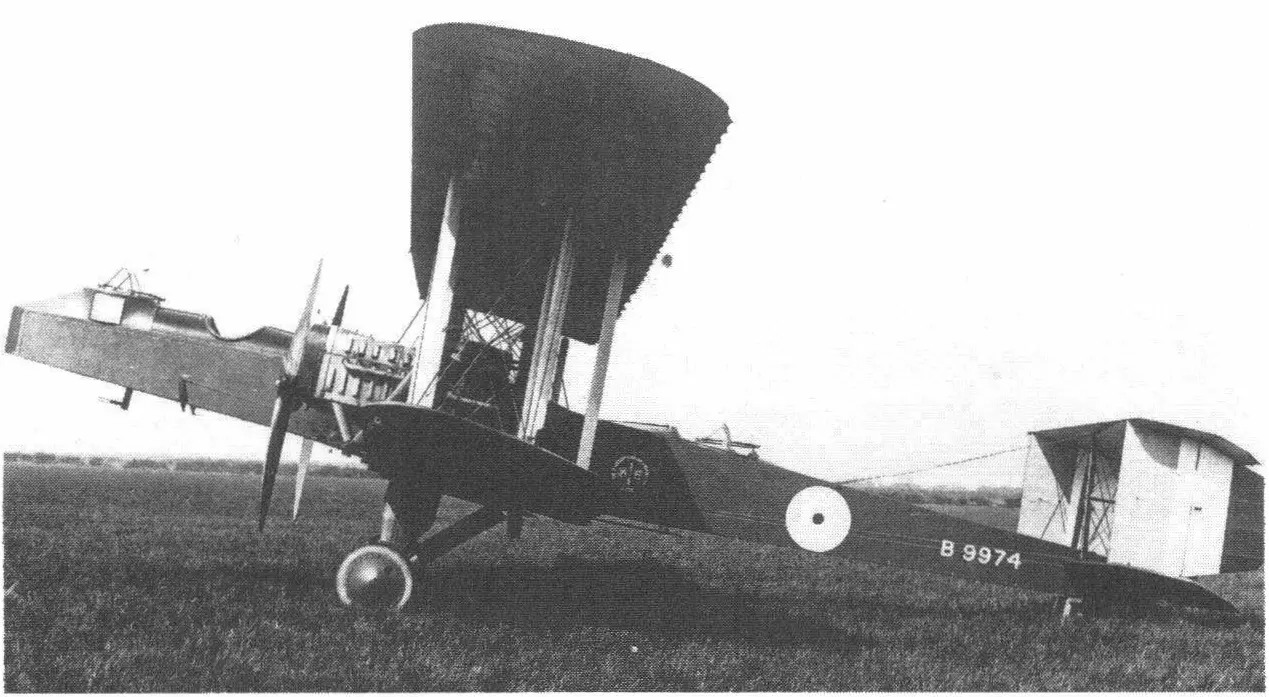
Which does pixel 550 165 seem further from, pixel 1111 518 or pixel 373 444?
pixel 1111 518

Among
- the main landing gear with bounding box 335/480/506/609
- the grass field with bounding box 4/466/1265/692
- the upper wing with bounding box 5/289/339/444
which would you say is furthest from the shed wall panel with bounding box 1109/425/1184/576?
the upper wing with bounding box 5/289/339/444

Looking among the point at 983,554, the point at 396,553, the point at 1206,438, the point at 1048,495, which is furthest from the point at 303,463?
the point at 1206,438

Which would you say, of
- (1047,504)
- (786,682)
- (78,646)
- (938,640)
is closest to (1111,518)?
(1047,504)

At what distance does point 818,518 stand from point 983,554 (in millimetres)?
1547

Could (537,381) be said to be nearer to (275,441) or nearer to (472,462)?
(472,462)

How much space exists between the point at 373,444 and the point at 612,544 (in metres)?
6.98

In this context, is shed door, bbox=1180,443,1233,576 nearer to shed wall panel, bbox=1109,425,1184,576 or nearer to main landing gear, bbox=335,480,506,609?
shed wall panel, bbox=1109,425,1184,576

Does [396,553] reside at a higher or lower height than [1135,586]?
lower

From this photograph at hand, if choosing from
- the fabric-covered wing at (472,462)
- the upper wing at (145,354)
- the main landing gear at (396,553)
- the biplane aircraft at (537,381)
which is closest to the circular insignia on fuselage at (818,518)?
the biplane aircraft at (537,381)

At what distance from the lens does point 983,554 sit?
23.8ft

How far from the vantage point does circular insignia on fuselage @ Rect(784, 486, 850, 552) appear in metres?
6.93

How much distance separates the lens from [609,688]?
474cm

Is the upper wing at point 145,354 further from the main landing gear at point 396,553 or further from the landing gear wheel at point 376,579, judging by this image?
the landing gear wheel at point 376,579

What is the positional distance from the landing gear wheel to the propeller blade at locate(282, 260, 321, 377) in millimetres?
1388
